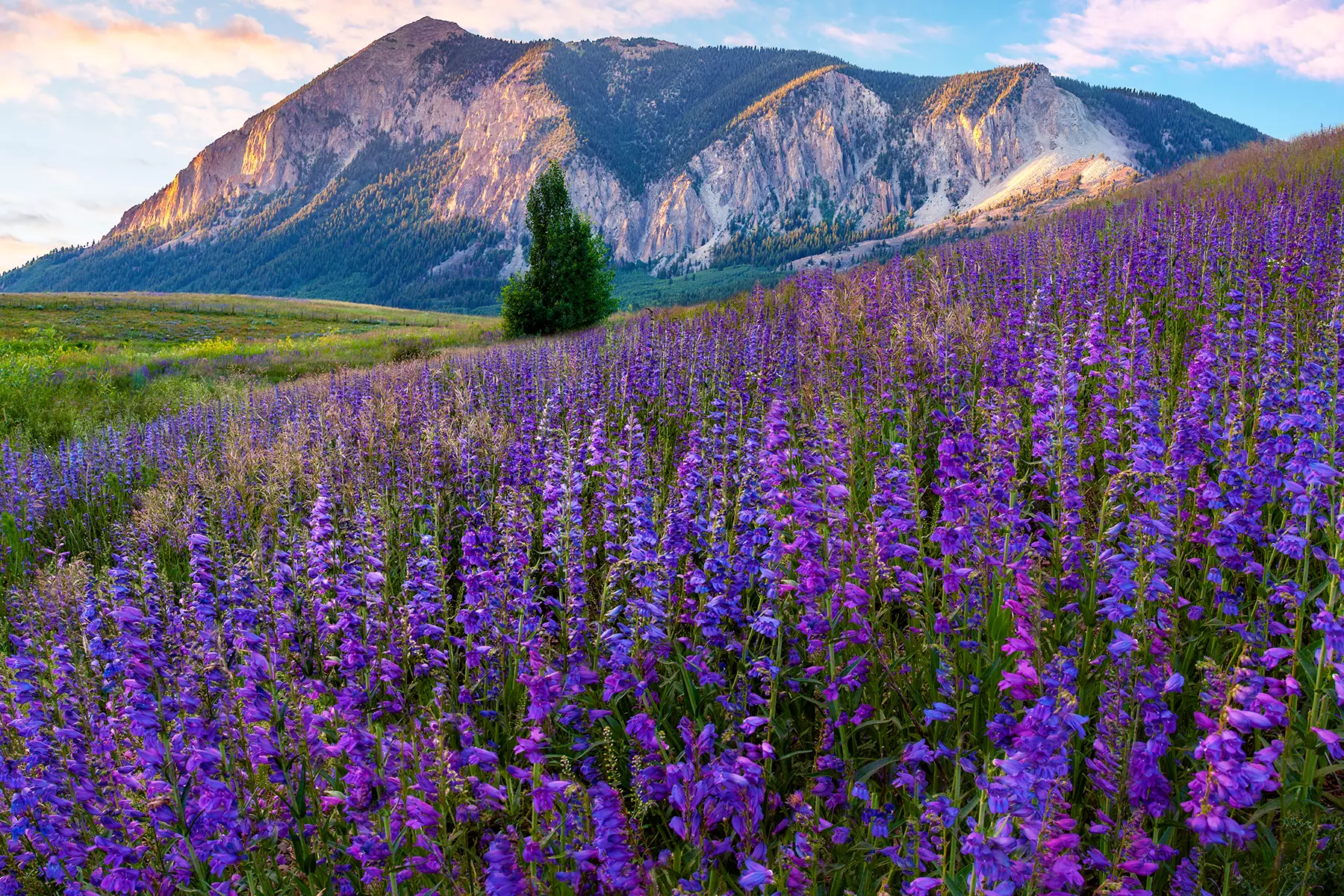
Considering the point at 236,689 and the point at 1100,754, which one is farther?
the point at 236,689

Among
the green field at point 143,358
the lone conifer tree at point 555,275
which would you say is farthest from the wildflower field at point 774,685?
the lone conifer tree at point 555,275

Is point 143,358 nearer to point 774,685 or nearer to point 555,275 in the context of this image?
point 555,275

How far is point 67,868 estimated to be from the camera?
2723mm

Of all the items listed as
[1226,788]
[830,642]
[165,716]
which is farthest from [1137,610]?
[165,716]

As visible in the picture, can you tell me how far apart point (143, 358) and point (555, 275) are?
18031mm

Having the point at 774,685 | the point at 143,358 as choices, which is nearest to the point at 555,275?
the point at 143,358

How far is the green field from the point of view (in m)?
17.0

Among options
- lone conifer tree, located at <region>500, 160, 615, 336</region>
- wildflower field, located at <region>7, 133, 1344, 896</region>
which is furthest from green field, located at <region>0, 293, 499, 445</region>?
wildflower field, located at <region>7, 133, 1344, 896</region>

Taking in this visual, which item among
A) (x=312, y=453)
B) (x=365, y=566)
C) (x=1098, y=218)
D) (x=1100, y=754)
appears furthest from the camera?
(x=1098, y=218)

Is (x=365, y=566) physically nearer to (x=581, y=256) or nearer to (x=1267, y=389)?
(x=1267, y=389)

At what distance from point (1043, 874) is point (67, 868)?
3.66 meters

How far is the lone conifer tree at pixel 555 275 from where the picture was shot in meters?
32.2

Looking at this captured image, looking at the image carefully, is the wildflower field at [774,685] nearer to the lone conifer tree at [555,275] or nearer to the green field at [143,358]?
the green field at [143,358]

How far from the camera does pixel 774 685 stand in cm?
270
